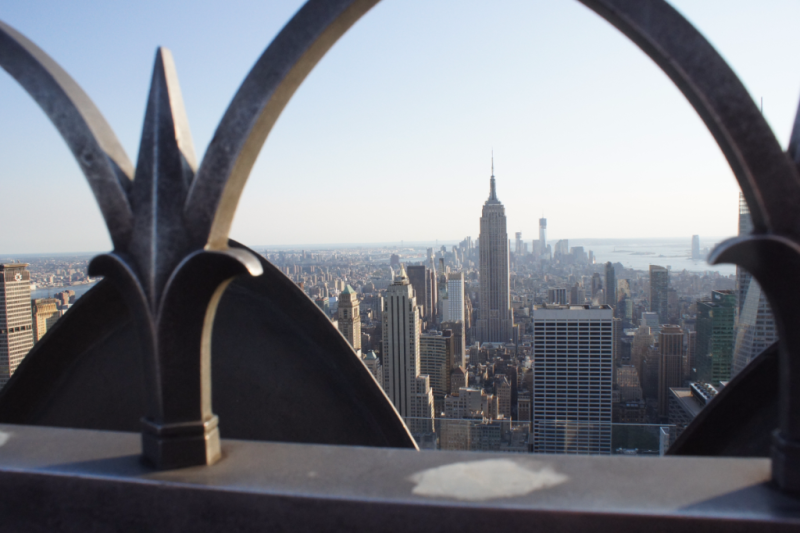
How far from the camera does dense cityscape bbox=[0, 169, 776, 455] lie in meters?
16.6

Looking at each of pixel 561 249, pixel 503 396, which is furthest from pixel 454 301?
pixel 503 396

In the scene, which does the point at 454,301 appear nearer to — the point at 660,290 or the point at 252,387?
the point at 660,290

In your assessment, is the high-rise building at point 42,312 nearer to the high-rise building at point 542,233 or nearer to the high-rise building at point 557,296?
the high-rise building at point 557,296

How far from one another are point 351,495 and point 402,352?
39762 millimetres

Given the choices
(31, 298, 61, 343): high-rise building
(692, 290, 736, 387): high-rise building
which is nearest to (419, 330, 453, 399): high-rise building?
(692, 290, 736, 387): high-rise building

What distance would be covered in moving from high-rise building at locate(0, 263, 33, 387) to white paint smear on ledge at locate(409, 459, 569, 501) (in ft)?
78.0

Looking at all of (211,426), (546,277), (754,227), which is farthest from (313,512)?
(546,277)

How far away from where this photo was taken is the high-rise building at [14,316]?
66.3 feet

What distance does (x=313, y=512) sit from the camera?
134 centimetres

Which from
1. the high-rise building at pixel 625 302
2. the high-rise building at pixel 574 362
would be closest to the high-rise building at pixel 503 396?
the high-rise building at pixel 574 362

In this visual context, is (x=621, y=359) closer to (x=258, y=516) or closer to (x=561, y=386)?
(x=561, y=386)

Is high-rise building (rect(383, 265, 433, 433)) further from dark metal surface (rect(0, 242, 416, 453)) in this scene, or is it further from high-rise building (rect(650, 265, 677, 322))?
dark metal surface (rect(0, 242, 416, 453))

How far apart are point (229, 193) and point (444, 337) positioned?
4170cm

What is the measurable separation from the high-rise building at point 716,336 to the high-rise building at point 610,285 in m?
18.2
